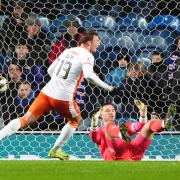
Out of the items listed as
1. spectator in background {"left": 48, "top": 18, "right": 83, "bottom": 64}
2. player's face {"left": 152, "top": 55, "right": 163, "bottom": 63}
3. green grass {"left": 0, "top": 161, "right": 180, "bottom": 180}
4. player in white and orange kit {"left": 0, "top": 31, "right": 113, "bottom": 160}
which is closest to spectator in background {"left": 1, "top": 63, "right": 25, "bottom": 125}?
spectator in background {"left": 48, "top": 18, "right": 83, "bottom": 64}

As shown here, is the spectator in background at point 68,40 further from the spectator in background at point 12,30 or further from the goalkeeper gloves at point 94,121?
the goalkeeper gloves at point 94,121

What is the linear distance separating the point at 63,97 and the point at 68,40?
4.17 feet

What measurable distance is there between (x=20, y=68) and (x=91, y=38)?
113 centimetres

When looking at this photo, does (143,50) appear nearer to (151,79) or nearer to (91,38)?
(151,79)

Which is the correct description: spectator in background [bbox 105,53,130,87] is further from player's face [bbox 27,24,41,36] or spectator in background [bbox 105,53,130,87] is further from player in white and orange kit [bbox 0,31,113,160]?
player's face [bbox 27,24,41,36]

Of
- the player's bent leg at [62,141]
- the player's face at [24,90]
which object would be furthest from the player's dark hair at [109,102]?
the player's face at [24,90]

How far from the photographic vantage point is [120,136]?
7.21 metres

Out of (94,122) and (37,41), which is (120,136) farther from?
(37,41)

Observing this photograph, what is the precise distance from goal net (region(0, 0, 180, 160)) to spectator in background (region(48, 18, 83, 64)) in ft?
0.04

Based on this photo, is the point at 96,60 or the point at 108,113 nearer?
the point at 108,113

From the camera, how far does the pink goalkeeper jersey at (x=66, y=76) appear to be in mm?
7363

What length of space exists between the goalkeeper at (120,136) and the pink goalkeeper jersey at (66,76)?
13.7 inches

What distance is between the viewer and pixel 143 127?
6.95 m

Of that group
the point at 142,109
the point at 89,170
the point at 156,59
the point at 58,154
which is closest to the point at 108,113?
the point at 142,109
